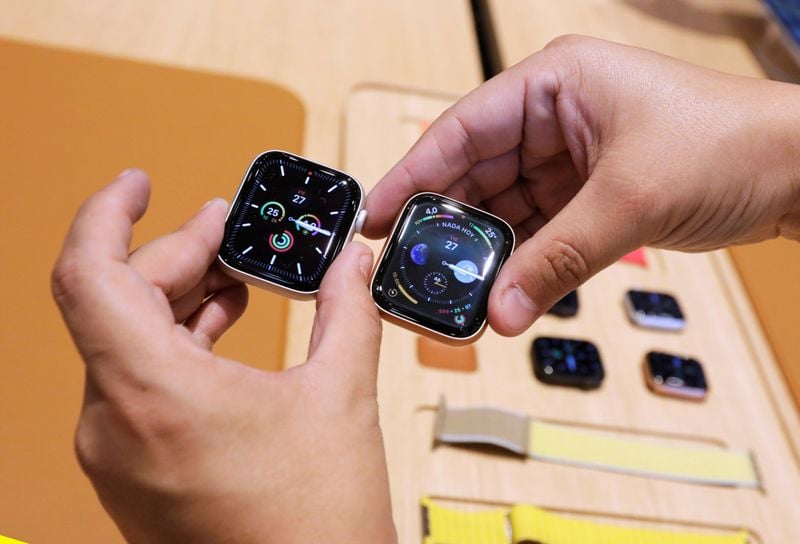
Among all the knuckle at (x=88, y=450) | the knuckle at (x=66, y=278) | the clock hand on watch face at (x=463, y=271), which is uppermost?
the clock hand on watch face at (x=463, y=271)

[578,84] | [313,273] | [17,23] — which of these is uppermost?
[17,23]

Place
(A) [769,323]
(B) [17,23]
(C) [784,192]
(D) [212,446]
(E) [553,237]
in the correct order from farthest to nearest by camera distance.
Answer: (B) [17,23] < (A) [769,323] < (C) [784,192] < (E) [553,237] < (D) [212,446]

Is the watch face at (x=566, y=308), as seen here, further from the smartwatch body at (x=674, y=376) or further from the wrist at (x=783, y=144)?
the wrist at (x=783, y=144)

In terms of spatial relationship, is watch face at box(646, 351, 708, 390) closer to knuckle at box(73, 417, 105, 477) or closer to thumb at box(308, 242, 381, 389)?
thumb at box(308, 242, 381, 389)

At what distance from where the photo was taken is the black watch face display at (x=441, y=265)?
2.15 ft

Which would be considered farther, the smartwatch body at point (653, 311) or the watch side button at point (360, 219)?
the smartwatch body at point (653, 311)

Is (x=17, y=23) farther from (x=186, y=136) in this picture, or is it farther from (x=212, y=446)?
(x=212, y=446)

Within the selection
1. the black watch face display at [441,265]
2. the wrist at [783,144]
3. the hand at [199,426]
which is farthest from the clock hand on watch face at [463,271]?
the wrist at [783,144]

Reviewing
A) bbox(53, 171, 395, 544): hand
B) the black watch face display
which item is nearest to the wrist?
the black watch face display

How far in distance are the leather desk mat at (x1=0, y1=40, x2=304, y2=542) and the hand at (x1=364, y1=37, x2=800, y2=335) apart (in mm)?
301

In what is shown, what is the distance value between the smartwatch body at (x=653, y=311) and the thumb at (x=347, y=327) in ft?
1.63

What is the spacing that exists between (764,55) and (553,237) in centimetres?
130

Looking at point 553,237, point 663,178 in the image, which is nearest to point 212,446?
point 553,237

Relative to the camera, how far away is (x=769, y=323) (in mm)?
979
